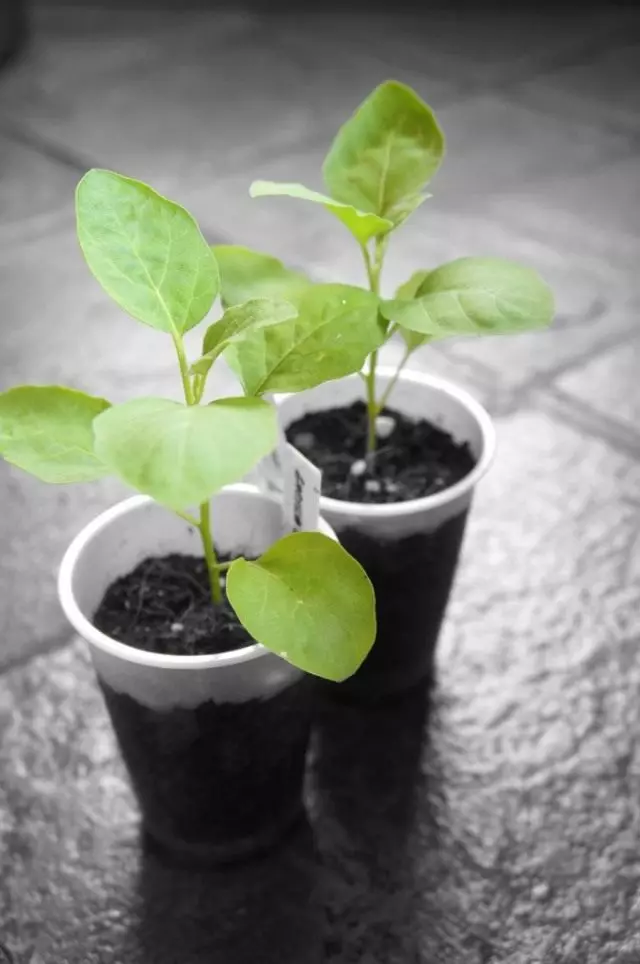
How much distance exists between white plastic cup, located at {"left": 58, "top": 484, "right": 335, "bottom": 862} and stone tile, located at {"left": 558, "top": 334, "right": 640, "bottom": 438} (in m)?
0.61

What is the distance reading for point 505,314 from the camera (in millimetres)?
613

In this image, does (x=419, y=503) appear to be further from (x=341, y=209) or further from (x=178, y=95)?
(x=178, y=95)

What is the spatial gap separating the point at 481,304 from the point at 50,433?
10.6 inches

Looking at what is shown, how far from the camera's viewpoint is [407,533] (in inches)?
29.8

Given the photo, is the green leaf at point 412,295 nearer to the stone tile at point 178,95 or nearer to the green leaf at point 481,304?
the green leaf at point 481,304

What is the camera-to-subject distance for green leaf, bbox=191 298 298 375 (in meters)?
0.54

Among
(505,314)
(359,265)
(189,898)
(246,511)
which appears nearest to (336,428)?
(246,511)

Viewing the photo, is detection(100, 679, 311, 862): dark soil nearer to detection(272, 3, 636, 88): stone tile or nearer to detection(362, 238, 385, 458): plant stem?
detection(362, 238, 385, 458): plant stem

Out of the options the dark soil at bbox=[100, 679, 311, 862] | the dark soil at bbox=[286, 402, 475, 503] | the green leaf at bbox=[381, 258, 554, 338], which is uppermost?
the green leaf at bbox=[381, 258, 554, 338]

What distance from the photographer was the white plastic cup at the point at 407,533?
744mm

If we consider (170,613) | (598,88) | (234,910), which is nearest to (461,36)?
(598,88)

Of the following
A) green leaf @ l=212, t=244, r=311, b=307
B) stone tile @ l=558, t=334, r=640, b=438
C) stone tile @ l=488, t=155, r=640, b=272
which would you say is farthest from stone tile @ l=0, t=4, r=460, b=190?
green leaf @ l=212, t=244, r=311, b=307

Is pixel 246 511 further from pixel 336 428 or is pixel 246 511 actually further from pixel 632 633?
pixel 632 633

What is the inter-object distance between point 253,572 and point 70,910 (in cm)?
31
